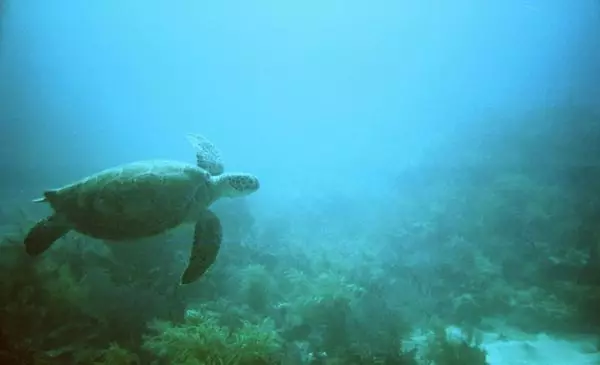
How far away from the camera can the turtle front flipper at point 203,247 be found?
4.67 meters

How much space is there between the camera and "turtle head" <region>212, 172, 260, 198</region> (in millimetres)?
5613

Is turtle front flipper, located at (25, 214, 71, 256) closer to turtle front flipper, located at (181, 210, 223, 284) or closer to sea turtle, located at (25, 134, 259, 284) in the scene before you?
sea turtle, located at (25, 134, 259, 284)

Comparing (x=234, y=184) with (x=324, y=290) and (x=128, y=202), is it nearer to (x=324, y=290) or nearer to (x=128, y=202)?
(x=128, y=202)

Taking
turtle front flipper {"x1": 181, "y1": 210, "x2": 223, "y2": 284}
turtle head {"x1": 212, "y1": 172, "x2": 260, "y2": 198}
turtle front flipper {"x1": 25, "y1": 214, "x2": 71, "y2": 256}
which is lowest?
turtle front flipper {"x1": 25, "y1": 214, "x2": 71, "y2": 256}

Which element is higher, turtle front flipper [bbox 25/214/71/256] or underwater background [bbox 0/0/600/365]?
underwater background [bbox 0/0/600/365]

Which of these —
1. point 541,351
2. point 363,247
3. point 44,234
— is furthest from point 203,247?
point 363,247

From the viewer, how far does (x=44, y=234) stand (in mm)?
4859

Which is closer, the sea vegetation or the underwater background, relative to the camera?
the sea vegetation

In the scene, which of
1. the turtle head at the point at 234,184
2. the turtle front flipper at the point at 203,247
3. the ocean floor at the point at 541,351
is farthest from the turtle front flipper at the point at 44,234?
the ocean floor at the point at 541,351

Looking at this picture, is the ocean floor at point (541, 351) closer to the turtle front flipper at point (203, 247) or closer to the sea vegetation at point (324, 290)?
the sea vegetation at point (324, 290)

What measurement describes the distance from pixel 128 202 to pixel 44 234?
0.97m

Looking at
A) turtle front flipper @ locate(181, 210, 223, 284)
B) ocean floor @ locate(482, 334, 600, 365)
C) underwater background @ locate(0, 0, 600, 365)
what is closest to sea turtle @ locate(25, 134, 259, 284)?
turtle front flipper @ locate(181, 210, 223, 284)

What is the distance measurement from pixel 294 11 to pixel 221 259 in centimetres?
10329

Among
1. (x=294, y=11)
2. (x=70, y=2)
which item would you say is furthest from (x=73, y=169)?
(x=294, y=11)
